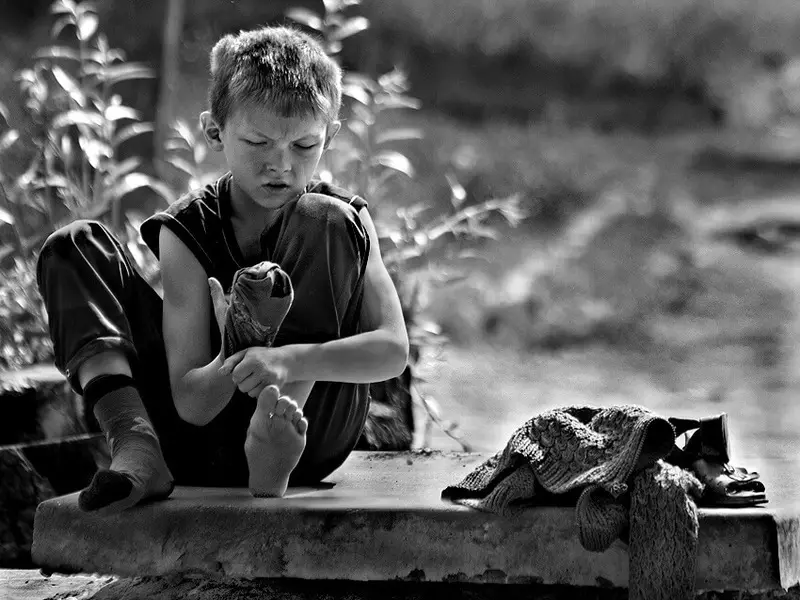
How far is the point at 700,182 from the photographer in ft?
30.2

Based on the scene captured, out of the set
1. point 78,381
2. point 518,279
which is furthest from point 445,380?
point 78,381

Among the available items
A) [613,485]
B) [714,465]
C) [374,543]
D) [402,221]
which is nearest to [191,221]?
[374,543]

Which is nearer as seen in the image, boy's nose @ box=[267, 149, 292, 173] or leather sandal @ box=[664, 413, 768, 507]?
leather sandal @ box=[664, 413, 768, 507]

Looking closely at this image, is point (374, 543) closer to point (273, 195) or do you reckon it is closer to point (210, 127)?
point (273, 195)

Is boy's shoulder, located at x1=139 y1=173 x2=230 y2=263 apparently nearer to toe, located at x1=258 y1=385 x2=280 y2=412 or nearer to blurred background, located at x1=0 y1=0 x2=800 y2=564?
toe, located at x1=258 y1=385 x2=280 y2=412

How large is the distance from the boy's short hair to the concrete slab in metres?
0.65

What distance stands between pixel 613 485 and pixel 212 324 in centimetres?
72

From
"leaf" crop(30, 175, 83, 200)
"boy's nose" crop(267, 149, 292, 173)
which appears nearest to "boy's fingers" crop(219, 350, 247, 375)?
"boy's nose" crop(267, 149, 292, 173)

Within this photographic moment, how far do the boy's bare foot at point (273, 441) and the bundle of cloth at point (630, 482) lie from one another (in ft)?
0.91

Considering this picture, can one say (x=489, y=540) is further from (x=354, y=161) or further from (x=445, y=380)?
(x=445, y=380)

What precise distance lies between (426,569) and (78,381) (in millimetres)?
661

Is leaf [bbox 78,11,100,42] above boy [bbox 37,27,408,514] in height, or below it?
above

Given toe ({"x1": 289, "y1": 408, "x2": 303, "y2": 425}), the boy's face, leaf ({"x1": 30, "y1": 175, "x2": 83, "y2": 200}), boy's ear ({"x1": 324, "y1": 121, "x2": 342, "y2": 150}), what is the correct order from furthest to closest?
leaf ({"x1": 30, "y1": 175, "x2": 83, "y2": 200}), boy's ear ({"x1": 324, "y1": 121, "x2": 342, "y2": 150}), the boy's face, toe ({"x1": 289, "y1": 408, "x2": 303, "y2": 425})

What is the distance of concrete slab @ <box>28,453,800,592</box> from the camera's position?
1.77 meters
